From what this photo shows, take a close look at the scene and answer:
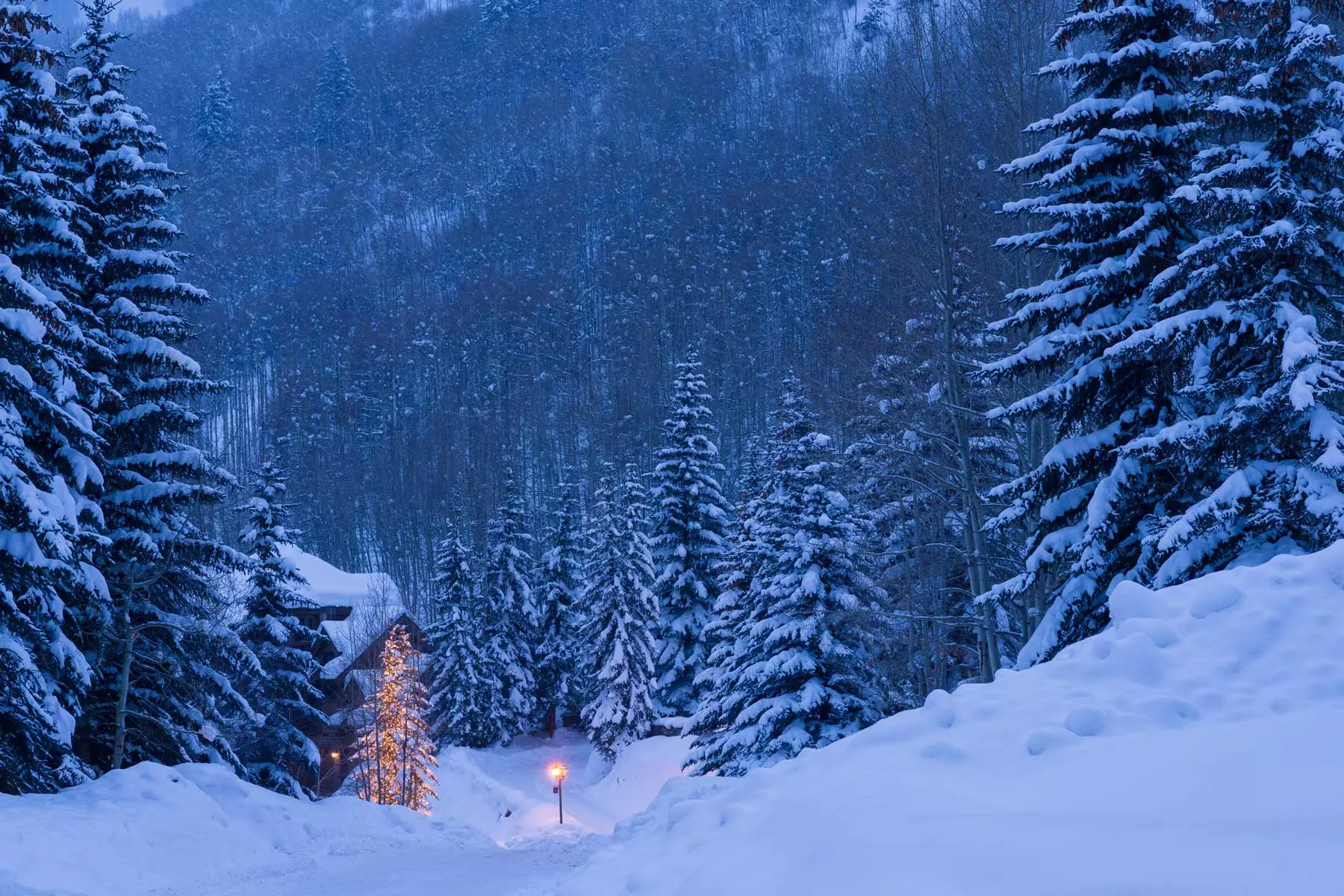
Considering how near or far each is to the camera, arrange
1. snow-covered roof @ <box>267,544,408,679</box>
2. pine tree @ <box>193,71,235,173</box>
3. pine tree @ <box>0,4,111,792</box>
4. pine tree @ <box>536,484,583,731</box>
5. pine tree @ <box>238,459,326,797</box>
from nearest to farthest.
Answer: pine tree @ <box>0,4,111,792</box> < pine tree @ <box>238,459,326,797</box> < snow-covered roof @ <box>267,544,408,679</box> < pine tree @ <box>536,484,583,731</box> < pine tree @ <box>193,71,235,173</box>

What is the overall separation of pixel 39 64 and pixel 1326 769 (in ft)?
49.5

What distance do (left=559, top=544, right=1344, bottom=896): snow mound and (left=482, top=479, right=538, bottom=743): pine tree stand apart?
Result: 3530cm

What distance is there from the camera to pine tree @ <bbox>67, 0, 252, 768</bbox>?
14.5 metres

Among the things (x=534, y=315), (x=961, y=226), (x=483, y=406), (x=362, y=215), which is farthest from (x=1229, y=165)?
(x=362, y=215)

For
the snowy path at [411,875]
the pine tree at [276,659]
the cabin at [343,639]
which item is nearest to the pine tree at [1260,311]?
the snowy path at [411,875]

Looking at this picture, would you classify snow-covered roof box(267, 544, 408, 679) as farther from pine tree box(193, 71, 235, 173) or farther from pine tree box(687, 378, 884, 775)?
pine tree box(193, 71, 235, 173)

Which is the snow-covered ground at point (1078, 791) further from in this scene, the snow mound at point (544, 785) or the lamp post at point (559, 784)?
the snow mound at point (544, 785)

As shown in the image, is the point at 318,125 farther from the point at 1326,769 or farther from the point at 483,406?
the point at 1326,769

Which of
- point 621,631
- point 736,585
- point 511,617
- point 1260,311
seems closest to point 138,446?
point 736,585

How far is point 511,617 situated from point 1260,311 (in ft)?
124

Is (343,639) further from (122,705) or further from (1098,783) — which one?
(1098,783)

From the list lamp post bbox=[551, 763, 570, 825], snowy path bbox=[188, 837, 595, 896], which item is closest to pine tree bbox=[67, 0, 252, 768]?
snowy path bbox=[188, 837, 595, 896]

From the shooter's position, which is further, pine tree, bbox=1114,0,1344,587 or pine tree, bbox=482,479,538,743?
pine tree, bbox=482,479,538,743

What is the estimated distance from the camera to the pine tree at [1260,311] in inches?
299
